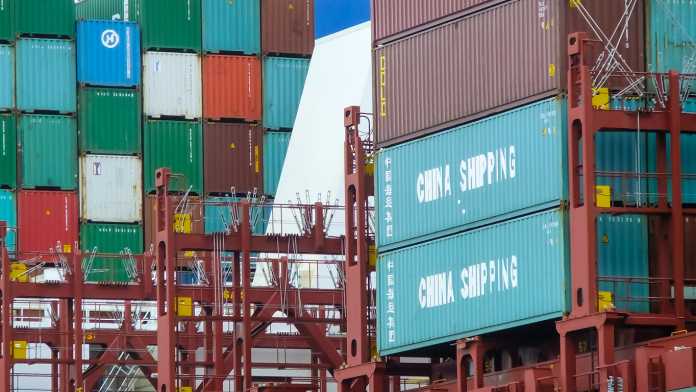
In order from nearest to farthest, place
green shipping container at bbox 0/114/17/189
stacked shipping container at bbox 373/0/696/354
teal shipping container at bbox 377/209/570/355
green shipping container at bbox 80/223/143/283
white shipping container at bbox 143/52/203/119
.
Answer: teal shipping container at bbox 377/209/570/355 < stacked shipping container at bbox 373/0/696/354 < green shipping container at bbox 80/223/143/283 < green shipping container at bbox 0/114/17/189 < white shipping container at bbox 143/52/203/119

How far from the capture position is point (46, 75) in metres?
77.4

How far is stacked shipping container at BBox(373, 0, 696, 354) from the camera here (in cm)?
4419

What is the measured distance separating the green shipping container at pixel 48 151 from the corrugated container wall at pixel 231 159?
14.9 feet

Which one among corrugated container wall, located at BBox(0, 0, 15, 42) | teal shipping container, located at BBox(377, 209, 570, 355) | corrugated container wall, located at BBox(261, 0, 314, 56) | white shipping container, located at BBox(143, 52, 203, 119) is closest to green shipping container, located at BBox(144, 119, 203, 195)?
white shipping container, located at BBox(143, 52, 203, 119)

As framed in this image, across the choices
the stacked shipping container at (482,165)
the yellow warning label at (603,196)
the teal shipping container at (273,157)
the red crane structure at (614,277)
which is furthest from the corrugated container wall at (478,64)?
the teal shipping container at (273,157)

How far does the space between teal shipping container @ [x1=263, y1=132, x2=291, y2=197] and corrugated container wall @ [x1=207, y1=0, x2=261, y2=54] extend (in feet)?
9.86

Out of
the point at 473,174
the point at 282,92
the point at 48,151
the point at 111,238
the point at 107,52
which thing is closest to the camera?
the point at 473,174

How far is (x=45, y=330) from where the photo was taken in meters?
68.3

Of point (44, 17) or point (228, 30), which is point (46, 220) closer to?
point (44, 17)

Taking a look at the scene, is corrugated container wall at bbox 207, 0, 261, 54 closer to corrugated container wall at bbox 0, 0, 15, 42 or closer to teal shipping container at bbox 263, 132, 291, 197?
teal shipping container at bbox 263, 132, 291, 197

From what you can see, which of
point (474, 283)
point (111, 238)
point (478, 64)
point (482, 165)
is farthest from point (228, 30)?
point (474, 283)

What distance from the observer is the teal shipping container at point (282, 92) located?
78750mm

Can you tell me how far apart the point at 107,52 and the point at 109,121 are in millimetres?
2389

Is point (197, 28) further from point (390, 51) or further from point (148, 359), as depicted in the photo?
point (390, 51)
